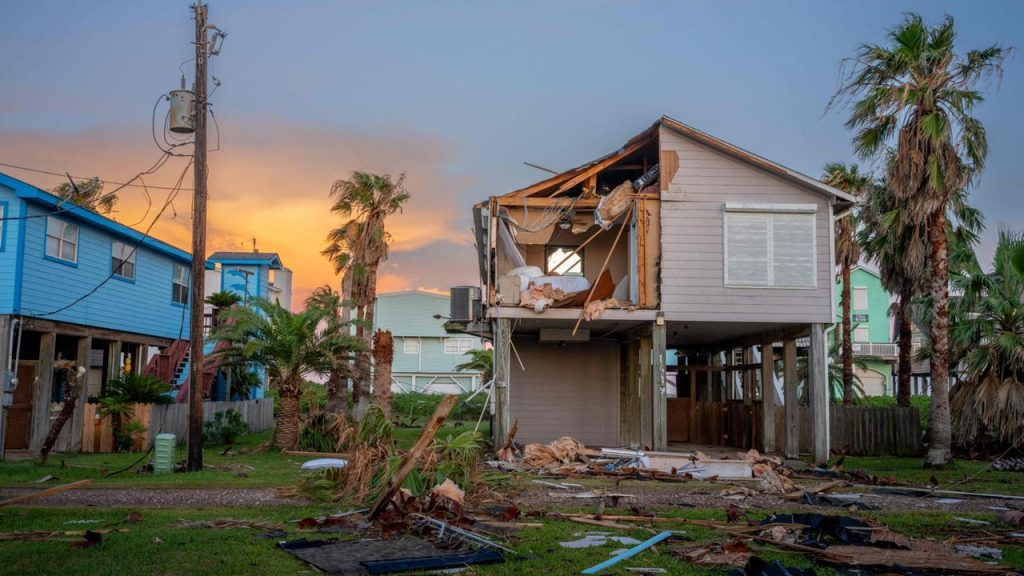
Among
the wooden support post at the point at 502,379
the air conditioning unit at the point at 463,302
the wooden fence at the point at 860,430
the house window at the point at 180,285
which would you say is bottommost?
the wooden fence at the point at 860,430

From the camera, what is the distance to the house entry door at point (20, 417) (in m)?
22.1

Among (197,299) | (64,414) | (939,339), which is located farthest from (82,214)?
(939,339)

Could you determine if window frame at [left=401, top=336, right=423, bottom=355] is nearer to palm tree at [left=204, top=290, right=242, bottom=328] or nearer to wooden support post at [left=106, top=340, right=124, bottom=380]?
palm tree at [left=204, top=290, right=242, bottom=328]

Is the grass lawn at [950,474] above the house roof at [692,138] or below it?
Answer: below

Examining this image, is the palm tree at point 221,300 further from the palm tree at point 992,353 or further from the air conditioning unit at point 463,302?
the palm tree at point 992,353

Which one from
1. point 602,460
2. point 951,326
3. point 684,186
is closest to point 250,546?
point 602,460

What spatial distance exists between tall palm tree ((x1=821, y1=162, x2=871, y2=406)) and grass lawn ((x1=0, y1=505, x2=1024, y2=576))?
20.5 meters

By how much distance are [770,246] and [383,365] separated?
1176 cm

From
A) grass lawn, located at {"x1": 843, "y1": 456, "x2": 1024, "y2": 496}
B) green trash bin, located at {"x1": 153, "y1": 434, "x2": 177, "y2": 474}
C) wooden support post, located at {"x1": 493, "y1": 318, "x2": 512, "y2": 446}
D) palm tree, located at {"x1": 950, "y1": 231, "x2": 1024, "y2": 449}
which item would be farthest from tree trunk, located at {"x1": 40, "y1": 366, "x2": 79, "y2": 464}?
palm tree, located at {"x1": 950, "y1": 231, "x2": 1024, "y2": 449}

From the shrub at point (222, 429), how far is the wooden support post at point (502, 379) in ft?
29.2

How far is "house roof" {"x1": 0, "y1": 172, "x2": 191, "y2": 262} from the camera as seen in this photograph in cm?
2042

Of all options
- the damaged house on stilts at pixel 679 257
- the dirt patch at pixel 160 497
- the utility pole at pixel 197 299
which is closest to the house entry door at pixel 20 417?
the utility pole at pixel 197 299

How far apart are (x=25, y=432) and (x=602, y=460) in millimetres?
14703

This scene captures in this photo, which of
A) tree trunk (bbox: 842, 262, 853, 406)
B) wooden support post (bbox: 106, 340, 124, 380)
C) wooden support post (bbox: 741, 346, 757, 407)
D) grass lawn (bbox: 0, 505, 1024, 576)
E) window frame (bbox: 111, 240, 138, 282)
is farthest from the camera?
tree trunk (bbox: 842, 262, 853, 406)
